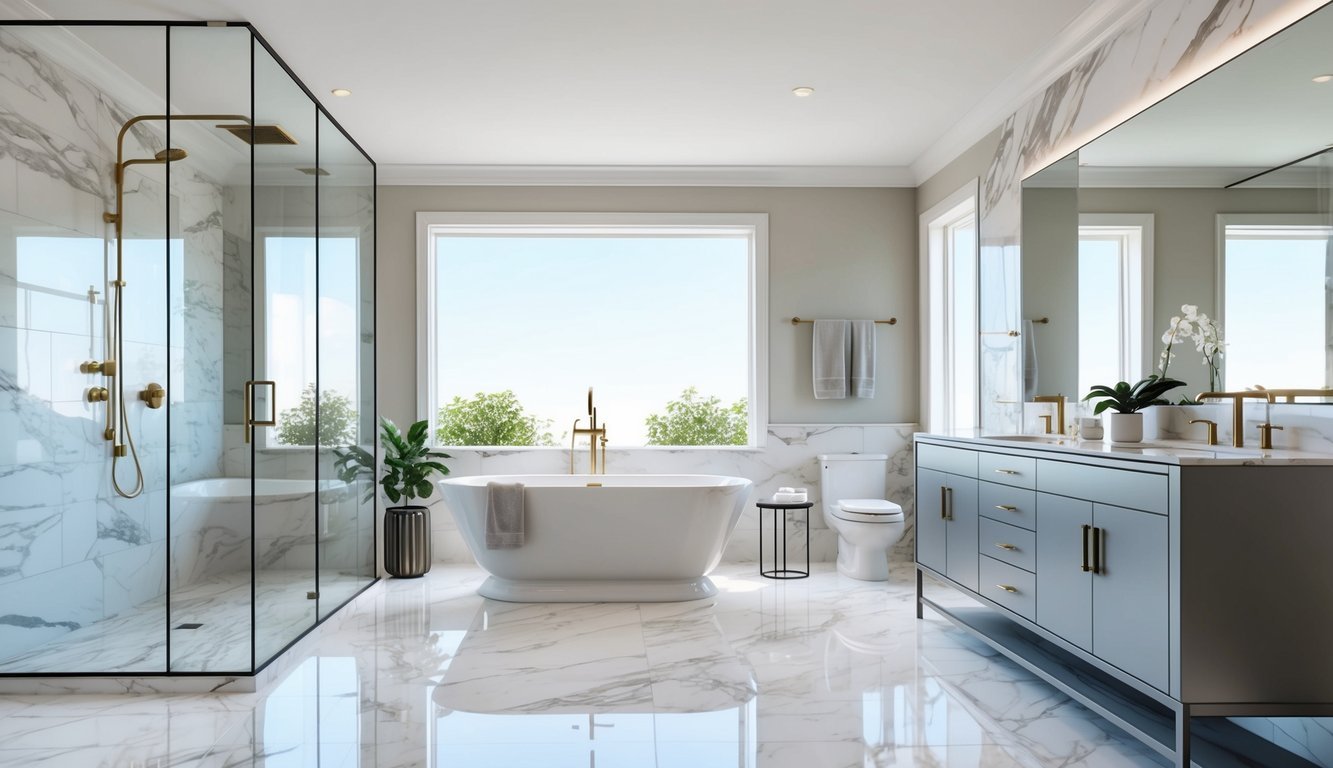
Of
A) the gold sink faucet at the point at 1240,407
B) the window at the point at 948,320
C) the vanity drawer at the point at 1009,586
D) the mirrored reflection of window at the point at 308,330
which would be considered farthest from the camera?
the window at the point at 948,320

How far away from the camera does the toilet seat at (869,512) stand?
4.66m

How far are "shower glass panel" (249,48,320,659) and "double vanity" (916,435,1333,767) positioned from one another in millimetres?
2583

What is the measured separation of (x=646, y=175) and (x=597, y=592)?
2.49 metres

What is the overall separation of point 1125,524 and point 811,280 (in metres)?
3.29

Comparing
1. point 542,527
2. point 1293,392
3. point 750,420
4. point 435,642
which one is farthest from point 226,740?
point 750,420

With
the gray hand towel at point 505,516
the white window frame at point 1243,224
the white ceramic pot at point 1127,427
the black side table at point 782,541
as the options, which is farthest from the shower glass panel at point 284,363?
the white window frame at point 1243,224

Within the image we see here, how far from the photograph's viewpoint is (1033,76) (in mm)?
3777

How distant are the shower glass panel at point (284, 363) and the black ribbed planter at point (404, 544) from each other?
49.3 inches

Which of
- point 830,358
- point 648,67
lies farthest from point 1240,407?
point 830,358

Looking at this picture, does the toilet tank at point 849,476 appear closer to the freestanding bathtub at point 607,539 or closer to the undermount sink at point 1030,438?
the freestanding bathtub at point 607,539

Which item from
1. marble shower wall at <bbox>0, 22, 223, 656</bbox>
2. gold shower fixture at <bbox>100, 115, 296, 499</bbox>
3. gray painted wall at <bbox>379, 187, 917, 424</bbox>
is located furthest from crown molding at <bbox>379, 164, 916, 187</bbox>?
marble shower wall at <bbox>0, 22, 223, 656</bbox>

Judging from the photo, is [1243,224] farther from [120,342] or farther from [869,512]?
[120,342]

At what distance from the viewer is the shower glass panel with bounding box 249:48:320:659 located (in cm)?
317

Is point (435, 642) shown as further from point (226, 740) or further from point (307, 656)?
point (226, 740)
